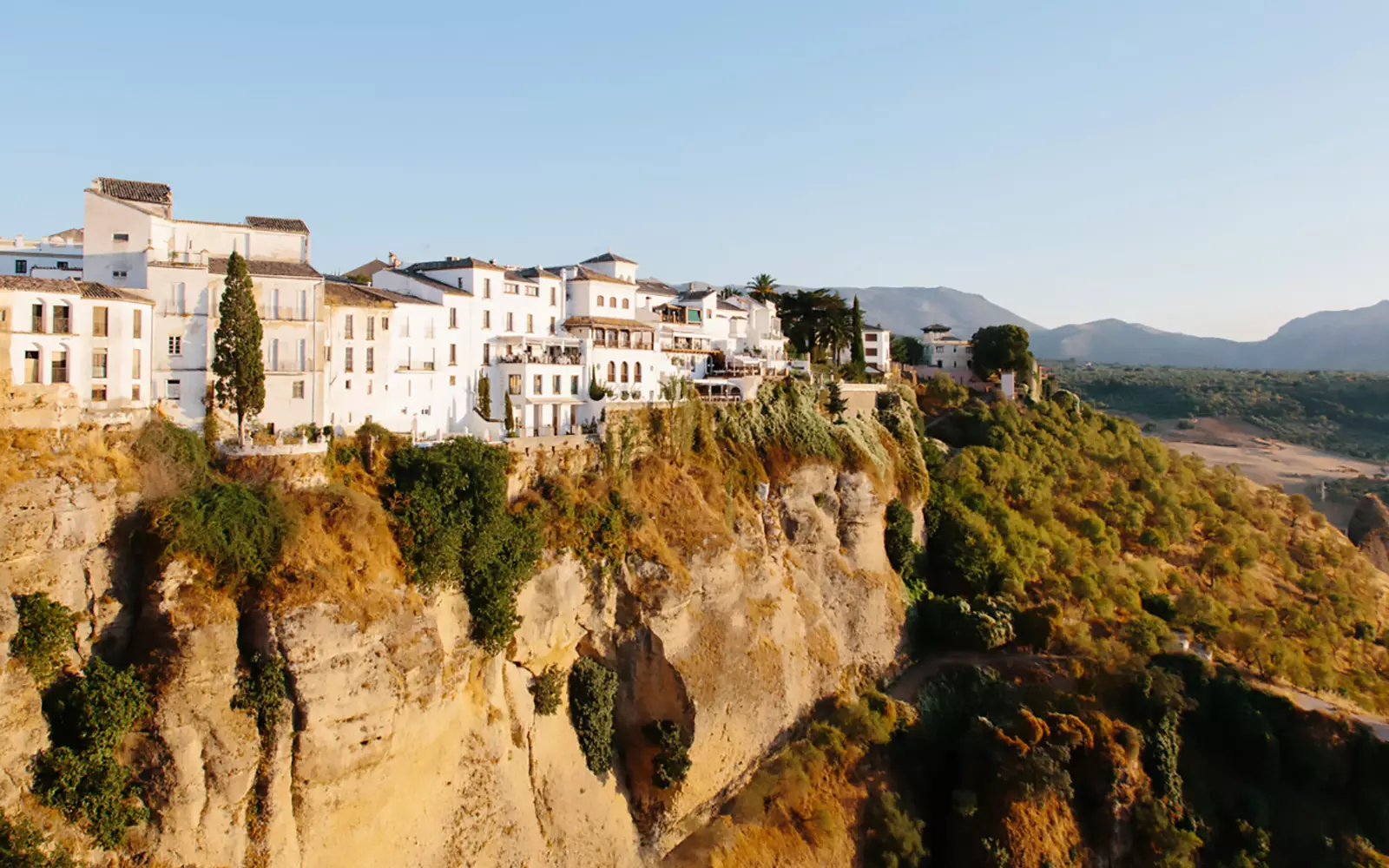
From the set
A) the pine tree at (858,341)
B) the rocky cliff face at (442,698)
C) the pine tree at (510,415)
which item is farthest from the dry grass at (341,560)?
the pine tree at (858,341)

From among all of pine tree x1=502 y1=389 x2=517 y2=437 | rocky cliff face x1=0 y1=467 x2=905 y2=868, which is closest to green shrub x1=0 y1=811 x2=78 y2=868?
rocky cliff face x1=0 y1=467 x2=905 y2=868

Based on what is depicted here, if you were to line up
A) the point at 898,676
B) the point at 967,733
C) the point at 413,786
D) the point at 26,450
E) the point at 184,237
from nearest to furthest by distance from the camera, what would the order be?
the point at 26,450
the point at 413,786
the point at 184,237
the point at 967,733
the point at 898,676

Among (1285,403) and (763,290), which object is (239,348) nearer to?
(763,290)

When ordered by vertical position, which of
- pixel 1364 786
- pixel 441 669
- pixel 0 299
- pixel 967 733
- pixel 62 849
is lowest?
pixel 1364 786

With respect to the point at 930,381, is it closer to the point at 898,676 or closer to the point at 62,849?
the point at 898,676

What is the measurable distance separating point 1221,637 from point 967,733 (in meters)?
18.5

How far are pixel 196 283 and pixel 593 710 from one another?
18.6m

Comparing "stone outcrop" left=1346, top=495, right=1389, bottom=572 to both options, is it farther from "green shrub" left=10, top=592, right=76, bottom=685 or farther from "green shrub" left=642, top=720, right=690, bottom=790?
"green shrub" left=10, top=592, right=76, bottom=685

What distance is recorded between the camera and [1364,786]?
43375 millimetres

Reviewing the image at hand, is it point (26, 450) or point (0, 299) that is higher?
point (0, 299)

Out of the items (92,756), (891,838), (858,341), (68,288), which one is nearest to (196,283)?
(68,288)

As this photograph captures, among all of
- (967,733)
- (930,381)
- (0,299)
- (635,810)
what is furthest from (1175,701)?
(0,299)

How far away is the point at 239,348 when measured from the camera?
97.5ft

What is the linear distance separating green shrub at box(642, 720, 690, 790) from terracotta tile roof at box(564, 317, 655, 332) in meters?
17.9
